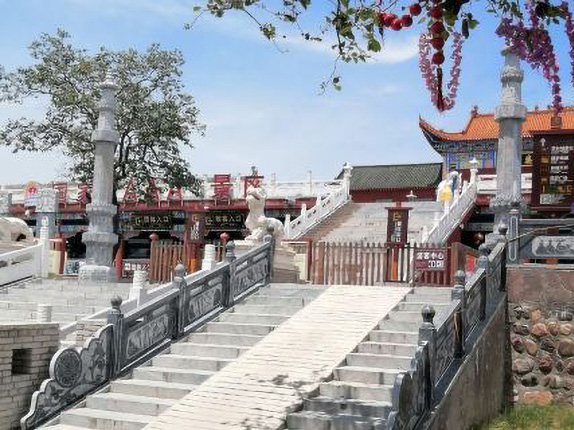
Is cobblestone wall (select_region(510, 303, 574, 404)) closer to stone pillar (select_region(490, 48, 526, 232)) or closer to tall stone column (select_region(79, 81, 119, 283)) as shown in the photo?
stone pillar (select_region(490, 48, 526, 232))

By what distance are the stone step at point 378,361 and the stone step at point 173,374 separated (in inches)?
68.6

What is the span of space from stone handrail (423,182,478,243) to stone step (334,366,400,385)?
1186 cm

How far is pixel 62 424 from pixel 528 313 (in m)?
6.49

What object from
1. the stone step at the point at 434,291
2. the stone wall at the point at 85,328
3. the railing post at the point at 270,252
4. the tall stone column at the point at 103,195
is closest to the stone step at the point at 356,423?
the stone step at the point at 434,291

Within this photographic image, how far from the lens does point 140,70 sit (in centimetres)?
2622

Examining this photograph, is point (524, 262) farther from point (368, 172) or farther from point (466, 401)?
point (368, 172)

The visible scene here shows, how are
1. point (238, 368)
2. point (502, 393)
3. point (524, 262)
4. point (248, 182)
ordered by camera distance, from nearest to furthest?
point (238, 368) < point (502, 393) < point (524, 262) < point (248, 182)

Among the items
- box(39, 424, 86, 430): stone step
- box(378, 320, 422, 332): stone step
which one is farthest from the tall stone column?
box(39, 424, 86, 430): stone step

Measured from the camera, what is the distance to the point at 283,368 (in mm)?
9711

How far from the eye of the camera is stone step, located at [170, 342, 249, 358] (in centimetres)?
1058

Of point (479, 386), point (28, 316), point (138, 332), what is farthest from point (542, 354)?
point (28, 316)

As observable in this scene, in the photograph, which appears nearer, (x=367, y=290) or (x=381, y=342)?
(x=381, y=342)

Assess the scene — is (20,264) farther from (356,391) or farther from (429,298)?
(356,391)

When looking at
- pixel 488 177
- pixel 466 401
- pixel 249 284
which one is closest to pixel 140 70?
pixel 488 177
